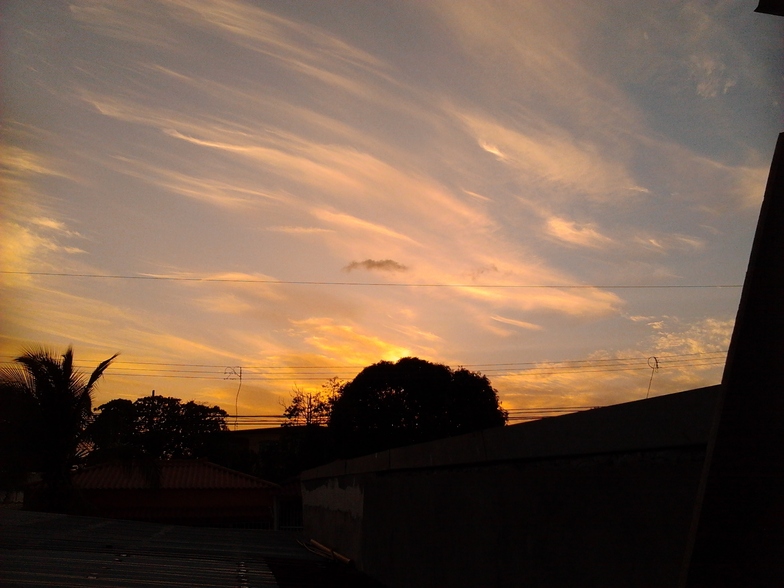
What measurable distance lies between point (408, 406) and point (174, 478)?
41.4 ft

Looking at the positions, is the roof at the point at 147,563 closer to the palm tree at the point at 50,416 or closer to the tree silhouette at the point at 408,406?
the palm tree at the point at 50,416

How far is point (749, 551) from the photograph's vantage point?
1.97 metres

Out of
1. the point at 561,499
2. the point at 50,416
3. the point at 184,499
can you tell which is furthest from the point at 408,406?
the point at 561,499

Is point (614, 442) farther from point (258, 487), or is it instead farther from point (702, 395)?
point (258, 487)

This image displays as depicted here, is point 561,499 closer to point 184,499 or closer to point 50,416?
point 50,416

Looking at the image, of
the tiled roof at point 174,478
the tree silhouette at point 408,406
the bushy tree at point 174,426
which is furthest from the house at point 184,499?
the bushy tree at point 174,426

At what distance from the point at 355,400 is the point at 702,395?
37498mm

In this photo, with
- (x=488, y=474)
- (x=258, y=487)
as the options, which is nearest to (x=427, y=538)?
(x=488, y=474)

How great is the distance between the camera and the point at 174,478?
116 feet

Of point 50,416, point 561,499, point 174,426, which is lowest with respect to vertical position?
point 174,426

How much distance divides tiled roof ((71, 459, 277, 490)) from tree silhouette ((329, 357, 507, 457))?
6.24 metres

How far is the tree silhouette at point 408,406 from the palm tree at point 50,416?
1595cm

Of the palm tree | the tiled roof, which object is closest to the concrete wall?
the palm tree

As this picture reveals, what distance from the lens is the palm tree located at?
970 inches
